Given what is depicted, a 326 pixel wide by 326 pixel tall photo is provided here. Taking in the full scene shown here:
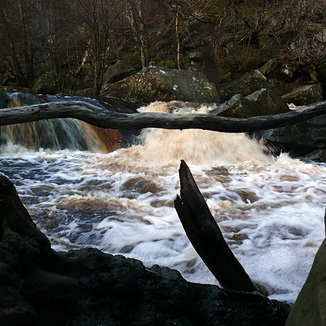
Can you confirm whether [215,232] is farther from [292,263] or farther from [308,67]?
[308,67]

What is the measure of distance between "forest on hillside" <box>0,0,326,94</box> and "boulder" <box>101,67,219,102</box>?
237 centimetres

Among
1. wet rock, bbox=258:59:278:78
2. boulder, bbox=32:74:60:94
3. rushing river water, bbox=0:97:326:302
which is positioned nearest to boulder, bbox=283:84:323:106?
wet rock, bbox=258:59:278:78

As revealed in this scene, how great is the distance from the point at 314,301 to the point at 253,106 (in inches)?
287

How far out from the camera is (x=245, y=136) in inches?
332

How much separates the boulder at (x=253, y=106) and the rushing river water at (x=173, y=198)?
0.79 metres

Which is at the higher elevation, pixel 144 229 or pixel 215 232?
pixel 215 232

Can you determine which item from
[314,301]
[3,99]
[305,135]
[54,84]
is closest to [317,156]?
[305,135]

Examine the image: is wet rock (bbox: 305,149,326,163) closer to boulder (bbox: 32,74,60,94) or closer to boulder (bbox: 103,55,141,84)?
boulder (bbox: 32,74,60,94)

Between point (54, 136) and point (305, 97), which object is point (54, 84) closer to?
point (54, 136)

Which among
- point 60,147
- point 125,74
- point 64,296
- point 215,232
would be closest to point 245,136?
point 60,147

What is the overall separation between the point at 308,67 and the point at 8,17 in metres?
13.0

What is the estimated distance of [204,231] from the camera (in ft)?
5.74

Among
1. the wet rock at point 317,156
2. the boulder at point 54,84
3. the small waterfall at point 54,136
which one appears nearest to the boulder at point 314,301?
the wet rock at point 317,156

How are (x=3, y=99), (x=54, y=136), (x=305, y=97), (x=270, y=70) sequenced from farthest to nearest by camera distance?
(x=270, y=70) < (x=305, y=97) < (x=3, y=99) < (x=54, y=136)
